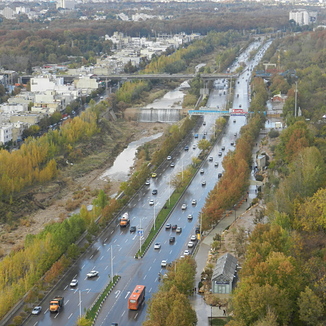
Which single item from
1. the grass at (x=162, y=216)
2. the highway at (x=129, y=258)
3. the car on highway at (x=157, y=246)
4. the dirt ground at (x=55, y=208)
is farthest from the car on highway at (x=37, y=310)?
the dirt ground at (x=55, y=208)

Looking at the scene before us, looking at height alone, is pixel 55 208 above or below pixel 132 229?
below

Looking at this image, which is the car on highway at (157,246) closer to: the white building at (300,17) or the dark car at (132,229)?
the dark car at (132,229)

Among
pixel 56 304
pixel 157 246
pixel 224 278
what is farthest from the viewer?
pixel 157 246

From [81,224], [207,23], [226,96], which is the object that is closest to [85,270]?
[81,224]

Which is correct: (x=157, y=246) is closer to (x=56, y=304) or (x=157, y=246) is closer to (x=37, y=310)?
(x=56, y=304)

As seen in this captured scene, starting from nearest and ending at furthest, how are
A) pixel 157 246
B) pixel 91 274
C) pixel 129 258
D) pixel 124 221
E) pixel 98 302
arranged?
pixel 98 302
pixel 91 274
pixel 129 258
pixel 157 246
pixel 124 221

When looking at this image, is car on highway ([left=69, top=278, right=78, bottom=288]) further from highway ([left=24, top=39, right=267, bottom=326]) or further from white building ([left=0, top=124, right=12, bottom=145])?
white building ([left=0, top=124, right=12, bottom=145])

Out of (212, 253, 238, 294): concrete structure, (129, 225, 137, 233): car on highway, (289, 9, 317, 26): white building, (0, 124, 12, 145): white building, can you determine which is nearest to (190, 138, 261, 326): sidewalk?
(212, 253, 238, 294): concrete structure

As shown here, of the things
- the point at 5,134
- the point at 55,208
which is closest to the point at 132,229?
the point at 55,208
